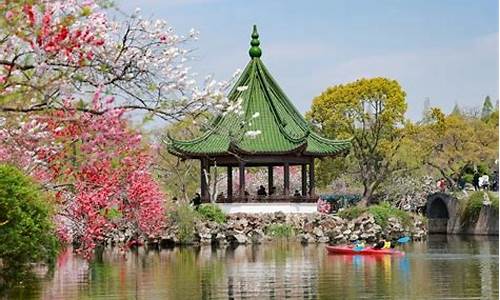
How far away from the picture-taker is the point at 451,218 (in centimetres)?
5859

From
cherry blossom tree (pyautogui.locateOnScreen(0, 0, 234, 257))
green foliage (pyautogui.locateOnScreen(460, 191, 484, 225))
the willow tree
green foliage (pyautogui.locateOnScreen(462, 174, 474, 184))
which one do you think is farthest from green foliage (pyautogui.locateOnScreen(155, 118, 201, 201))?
cherry blossom tree (pyautogui.locateOnScreen(0, 0, 234, 257))

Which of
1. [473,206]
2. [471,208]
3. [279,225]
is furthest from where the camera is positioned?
[471,208]

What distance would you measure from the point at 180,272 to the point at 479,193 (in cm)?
3077

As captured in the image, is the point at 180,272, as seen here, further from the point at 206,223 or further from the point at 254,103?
the point at 254,103

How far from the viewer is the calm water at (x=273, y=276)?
70.6ft

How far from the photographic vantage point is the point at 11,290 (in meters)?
22.2

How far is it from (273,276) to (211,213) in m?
18.7

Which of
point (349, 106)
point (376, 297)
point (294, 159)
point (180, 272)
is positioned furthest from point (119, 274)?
point (349, 106)

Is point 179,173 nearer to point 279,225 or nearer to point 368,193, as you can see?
point 368,193

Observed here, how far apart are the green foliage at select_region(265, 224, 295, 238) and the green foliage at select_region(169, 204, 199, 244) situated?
10.8 feet

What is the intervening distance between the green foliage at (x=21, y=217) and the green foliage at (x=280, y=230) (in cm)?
2374

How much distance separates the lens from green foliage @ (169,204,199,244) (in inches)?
1719

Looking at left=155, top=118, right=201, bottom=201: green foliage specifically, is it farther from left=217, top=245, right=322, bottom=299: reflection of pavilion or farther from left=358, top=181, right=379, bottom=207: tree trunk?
left=217, top=245, right=322, bottom=299: reflection of pavilion

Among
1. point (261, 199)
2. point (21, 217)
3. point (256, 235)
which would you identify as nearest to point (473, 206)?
point (261, 199)
